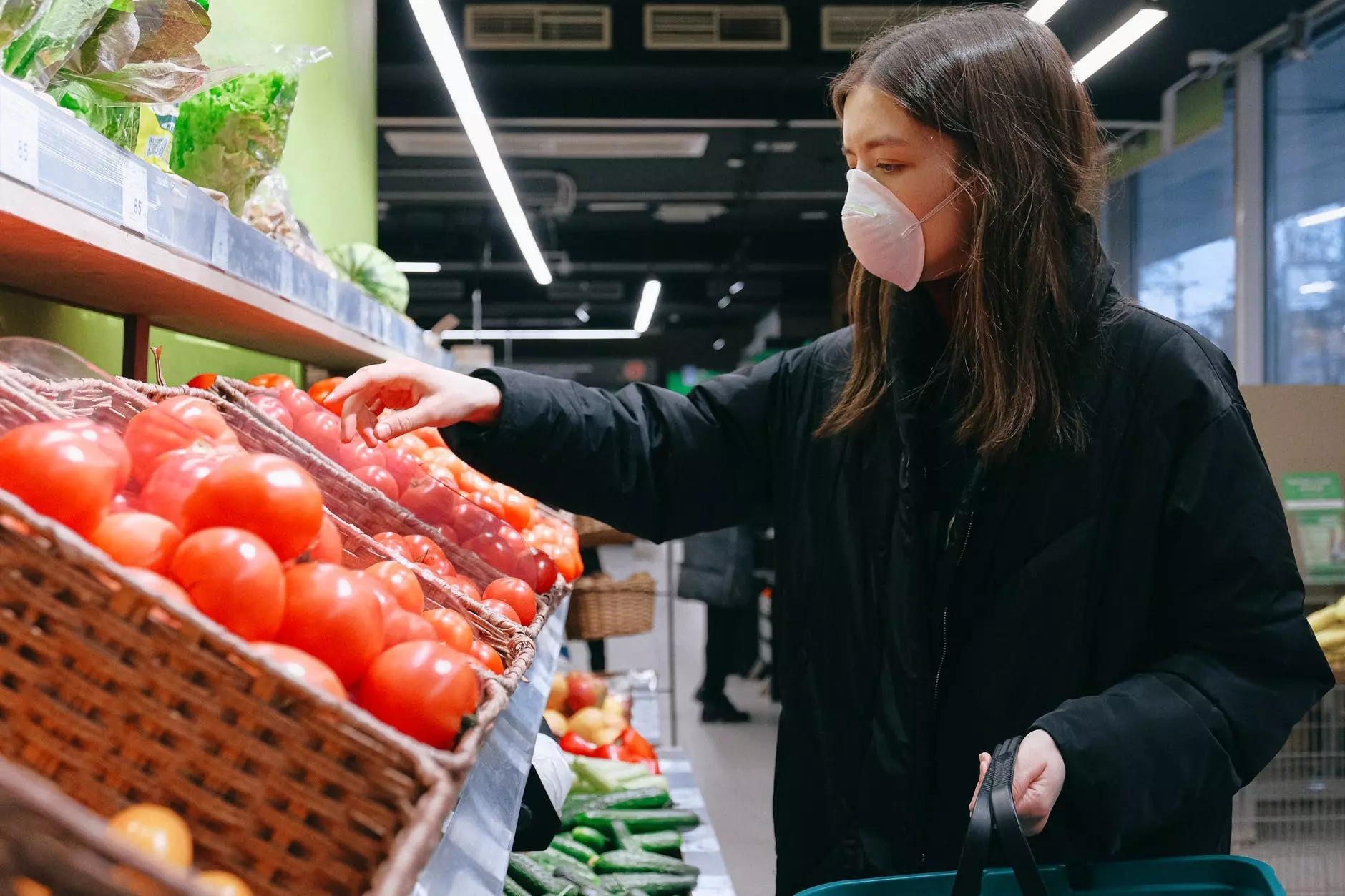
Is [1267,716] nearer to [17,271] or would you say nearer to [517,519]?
[517,519]

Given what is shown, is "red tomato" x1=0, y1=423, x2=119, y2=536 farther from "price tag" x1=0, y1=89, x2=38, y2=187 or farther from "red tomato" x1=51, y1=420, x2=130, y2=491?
"price tag" x1=0, y1=89, x2=38, y2=187

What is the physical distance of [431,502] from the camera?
165 centimetres

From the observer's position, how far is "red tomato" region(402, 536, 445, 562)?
4.45 ft

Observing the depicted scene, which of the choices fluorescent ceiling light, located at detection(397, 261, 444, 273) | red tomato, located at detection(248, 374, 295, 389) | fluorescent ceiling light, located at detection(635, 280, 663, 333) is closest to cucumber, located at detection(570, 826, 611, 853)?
red tomato, located at detection(248, 374, 295, 389)

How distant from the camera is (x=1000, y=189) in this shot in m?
1.39

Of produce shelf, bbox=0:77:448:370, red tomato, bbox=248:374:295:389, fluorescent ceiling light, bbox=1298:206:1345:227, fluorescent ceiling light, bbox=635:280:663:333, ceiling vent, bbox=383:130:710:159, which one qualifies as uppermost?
ceiling vent, bbox=383:130:710:159

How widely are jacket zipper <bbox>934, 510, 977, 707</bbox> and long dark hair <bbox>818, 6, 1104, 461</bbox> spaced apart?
0.32 ft

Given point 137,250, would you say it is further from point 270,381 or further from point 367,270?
point 367,270

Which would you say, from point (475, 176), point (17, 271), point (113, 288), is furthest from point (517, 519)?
point (475, 176)

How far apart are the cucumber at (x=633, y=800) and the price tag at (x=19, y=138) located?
2.39 meters

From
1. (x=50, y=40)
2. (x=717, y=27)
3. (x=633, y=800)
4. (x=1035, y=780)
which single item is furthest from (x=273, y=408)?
(x=717, y=27)

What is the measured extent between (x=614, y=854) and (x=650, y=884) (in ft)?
0.60

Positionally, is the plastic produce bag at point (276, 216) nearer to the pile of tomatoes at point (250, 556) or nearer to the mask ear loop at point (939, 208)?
the mask ear loop at point (939, 208)

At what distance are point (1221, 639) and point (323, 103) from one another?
341 cm
